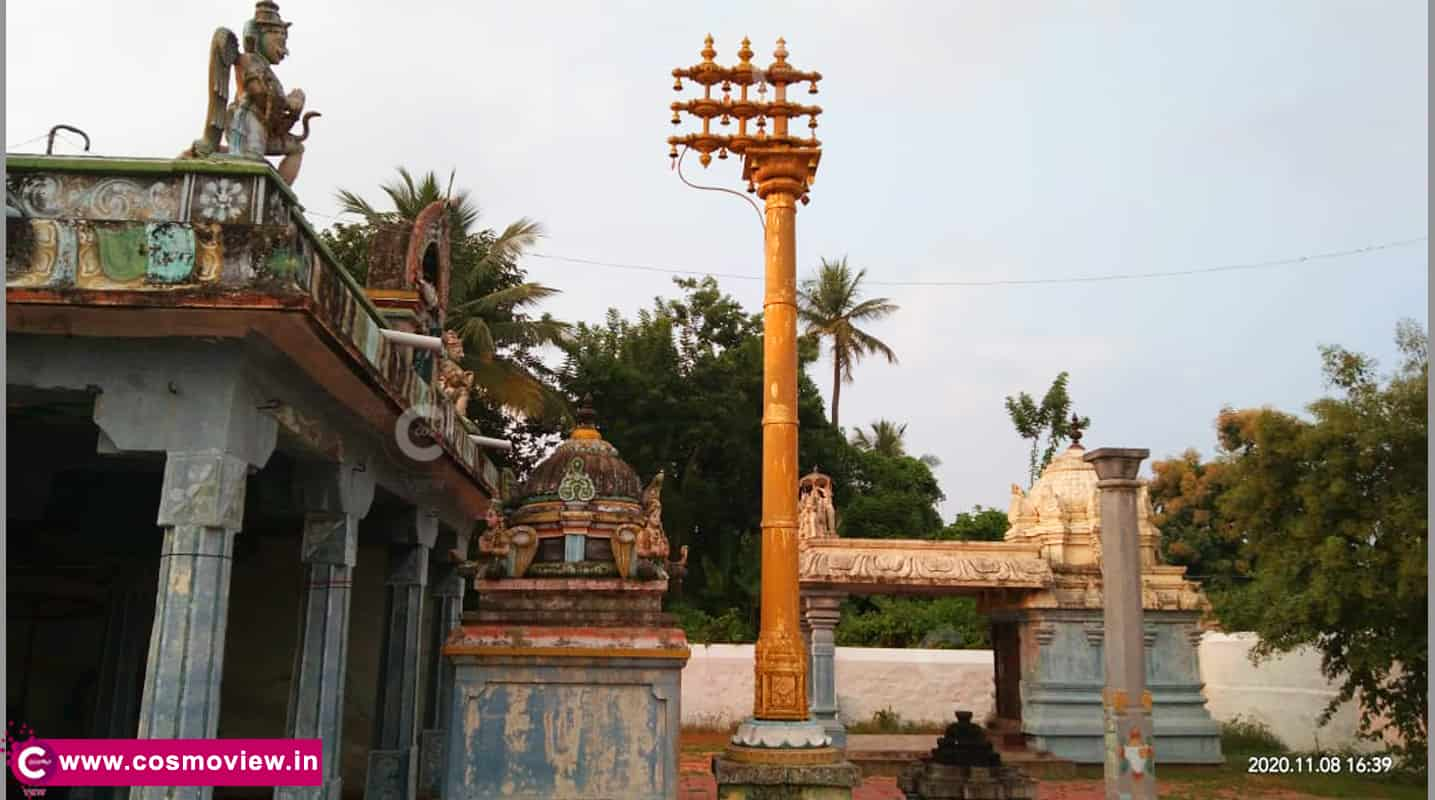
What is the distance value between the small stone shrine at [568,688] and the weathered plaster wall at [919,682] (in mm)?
12350

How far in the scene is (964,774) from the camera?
10.5 meters

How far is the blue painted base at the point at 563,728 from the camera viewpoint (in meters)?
9.08

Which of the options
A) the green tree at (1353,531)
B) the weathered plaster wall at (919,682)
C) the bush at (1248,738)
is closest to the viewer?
the green tree at (1353,531)

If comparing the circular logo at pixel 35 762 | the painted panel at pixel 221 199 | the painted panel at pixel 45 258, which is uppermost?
the painted panel at pixel 221 199

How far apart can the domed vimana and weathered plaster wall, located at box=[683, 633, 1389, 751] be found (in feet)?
35.2

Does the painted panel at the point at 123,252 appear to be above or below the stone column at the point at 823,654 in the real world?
above

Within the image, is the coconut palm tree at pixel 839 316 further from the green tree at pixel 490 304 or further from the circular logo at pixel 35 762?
the circular logo at pixel 35 762

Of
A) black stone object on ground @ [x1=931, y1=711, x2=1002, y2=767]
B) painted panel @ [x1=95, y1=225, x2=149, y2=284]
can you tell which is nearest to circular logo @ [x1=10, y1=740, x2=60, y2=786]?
painted panel @ [x1=95, y1=225, x2=149, y2=284]

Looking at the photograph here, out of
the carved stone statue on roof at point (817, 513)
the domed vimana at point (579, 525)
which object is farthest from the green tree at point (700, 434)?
the domed vimana at point (579, 525)

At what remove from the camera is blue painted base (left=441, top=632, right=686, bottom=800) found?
908 centimetres

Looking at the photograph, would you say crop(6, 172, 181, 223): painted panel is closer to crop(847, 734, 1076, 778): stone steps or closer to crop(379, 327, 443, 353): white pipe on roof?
crop(379, 327, 443, 353): white pipe on roof

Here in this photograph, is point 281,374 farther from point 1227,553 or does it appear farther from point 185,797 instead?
point 1227,553

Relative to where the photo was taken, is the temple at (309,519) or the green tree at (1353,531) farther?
the green tree at (1353,531)

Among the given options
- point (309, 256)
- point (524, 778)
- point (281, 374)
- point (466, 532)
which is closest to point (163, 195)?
point (309, 256)
